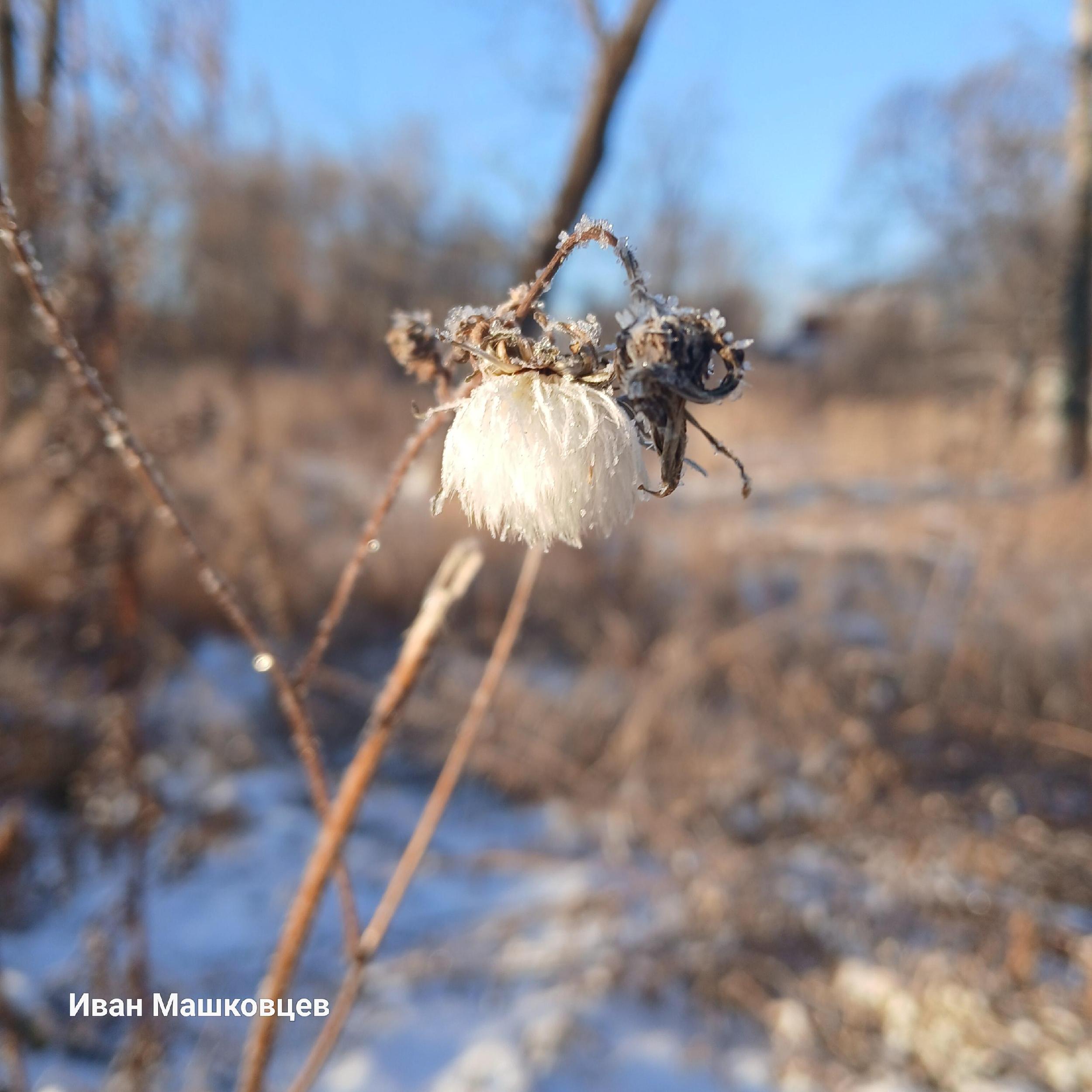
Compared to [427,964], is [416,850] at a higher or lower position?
higher

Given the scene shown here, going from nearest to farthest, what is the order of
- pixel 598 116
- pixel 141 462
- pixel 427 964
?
pixel 141 462, pixel 427 964, pixel 598 116

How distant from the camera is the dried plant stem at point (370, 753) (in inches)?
29.4

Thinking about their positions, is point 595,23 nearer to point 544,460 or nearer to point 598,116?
point 598,116

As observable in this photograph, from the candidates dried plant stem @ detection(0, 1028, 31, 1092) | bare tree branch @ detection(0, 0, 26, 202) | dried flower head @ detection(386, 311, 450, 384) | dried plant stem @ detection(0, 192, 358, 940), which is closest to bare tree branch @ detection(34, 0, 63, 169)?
bare tree branch @ detection(0, 0, 26, 202)

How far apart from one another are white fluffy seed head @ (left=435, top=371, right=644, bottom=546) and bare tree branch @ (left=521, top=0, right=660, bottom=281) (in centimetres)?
288

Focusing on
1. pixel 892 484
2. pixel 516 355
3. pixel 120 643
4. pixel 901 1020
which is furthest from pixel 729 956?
pixel 892 484

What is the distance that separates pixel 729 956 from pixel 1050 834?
121cm

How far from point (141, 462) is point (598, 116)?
3230 mm

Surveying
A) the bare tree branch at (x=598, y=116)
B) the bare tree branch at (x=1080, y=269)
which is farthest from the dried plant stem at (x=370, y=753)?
the bare tree branch at (x=1080, y=269)

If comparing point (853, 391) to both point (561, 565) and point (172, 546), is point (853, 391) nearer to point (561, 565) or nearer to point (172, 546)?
point (561, 565)

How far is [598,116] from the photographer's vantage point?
3.29m

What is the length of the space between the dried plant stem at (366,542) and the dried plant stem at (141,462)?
0.03 meters

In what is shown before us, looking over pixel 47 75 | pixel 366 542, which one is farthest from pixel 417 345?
pixel 47 75

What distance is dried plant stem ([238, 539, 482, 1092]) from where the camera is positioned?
0.75 metres
